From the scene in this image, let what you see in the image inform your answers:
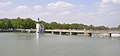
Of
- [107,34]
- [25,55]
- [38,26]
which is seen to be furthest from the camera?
[38,26]

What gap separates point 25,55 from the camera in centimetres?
3403

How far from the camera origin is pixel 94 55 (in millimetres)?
35594

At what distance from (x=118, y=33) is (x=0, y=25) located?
90212mm

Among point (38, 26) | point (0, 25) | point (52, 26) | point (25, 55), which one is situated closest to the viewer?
point (25, 55)

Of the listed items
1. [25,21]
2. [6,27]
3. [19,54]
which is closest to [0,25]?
[6,27]

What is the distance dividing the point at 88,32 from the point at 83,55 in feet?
244

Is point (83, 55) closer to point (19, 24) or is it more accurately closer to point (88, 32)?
point (88, 32)

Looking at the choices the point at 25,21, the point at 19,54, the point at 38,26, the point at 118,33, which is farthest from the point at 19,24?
the point at 19,54

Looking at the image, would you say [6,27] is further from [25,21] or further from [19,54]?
[19,54]

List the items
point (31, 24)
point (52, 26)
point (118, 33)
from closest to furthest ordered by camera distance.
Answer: point (118, 33)
point (31, 24)
point (52, 26)

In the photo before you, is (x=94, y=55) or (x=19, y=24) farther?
(x=19, y=24)

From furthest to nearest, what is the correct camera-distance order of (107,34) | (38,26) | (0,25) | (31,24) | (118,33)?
(31,24), (0,25), (38,26), (107,34), (118,33)

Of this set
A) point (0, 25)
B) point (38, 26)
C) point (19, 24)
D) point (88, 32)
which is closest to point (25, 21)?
point (19, 24)

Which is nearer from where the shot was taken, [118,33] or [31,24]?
[118,33]
